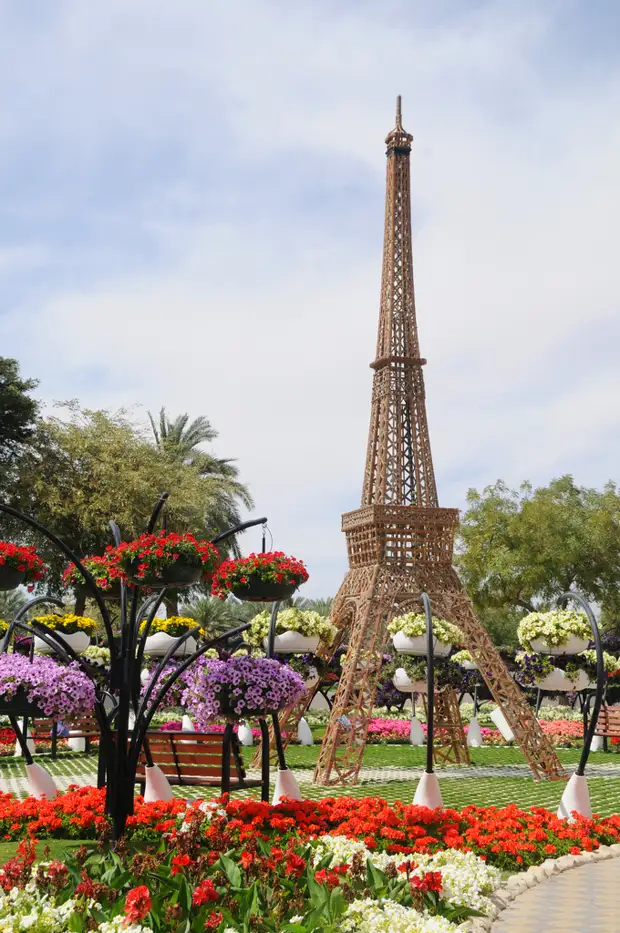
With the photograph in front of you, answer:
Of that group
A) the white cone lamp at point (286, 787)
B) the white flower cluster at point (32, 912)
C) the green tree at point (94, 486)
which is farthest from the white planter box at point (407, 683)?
the green tree at point (94, 486)

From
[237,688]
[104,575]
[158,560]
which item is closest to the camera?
[158,560]

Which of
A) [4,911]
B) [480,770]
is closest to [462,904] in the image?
[4,911]

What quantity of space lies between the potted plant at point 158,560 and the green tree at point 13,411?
25.2 m

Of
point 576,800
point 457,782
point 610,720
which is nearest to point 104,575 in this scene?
point 576,800

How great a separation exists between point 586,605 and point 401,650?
4542mm

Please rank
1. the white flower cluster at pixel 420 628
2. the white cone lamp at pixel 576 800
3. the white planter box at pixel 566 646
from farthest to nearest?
the white flower cluster at pixel 420 628, the white planter box at pixel 566 646, the white cone lamp at pixel 576 800

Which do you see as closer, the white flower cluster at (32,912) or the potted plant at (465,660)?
the white flower cluster at (32,912)

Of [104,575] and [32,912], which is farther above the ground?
[104,575]

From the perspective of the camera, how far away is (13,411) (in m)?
32.1

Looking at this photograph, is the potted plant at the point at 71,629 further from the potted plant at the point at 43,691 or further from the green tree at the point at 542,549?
the green tree at the point at 542,549

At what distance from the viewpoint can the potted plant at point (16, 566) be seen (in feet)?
27.3

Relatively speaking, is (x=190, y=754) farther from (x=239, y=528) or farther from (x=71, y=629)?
(x=71, y=629)

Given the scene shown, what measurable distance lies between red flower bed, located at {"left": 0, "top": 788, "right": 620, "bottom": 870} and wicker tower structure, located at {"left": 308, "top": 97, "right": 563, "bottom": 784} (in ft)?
21.2

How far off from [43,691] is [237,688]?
164 cm
